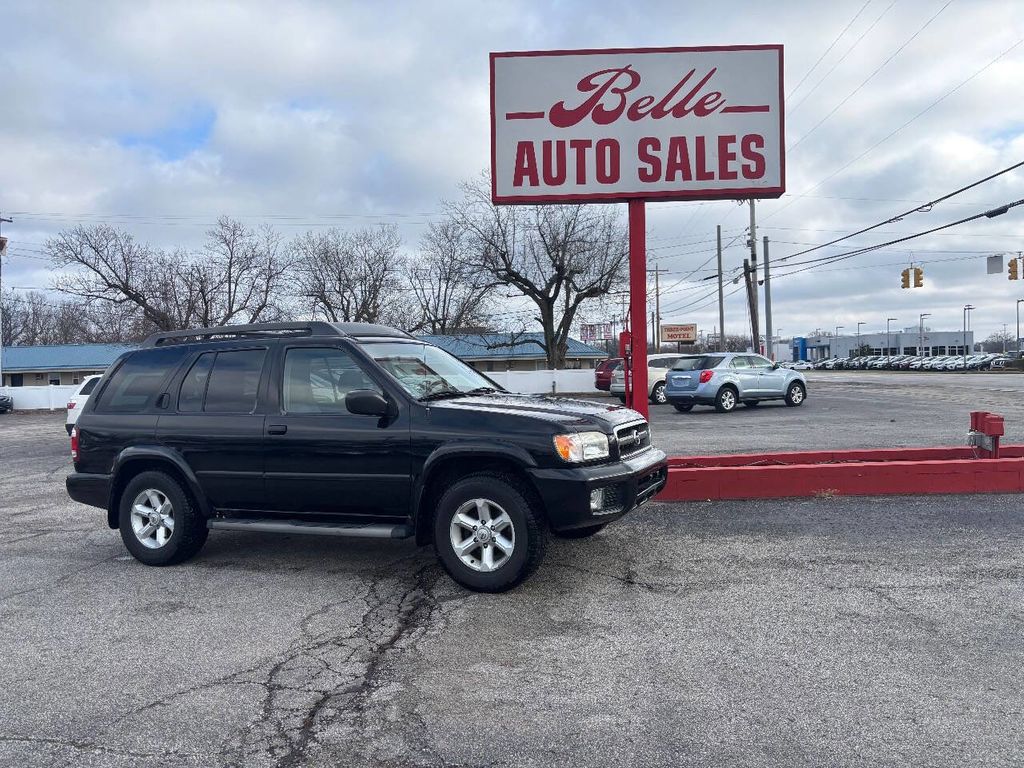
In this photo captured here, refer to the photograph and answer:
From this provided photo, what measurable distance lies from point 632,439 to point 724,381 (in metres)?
16.8

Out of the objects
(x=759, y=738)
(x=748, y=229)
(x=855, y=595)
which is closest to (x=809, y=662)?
(x=759, y=738)

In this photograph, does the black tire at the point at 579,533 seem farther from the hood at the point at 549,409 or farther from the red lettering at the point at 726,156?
the red lettering at the point at 726,156

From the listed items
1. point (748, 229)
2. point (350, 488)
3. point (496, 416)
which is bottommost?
point (350, 488)

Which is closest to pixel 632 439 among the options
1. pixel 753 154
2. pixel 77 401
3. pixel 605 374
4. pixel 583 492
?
pixel 583 492

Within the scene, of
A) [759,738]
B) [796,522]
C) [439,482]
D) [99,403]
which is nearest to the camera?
[759,738]

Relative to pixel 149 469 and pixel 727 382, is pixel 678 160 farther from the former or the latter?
pixel 727 382

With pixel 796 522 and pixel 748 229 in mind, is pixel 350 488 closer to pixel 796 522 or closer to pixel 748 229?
pixel 796 522

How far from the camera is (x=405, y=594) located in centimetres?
553

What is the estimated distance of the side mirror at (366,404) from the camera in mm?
5504

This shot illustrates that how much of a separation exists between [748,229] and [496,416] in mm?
35282

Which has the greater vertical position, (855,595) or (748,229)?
(748,229)

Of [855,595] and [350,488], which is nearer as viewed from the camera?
[855,595]

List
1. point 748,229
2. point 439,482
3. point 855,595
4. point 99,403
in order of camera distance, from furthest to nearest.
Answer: point 748,229, point 99,403, point 439,482, point 855,595

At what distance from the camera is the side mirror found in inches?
217
